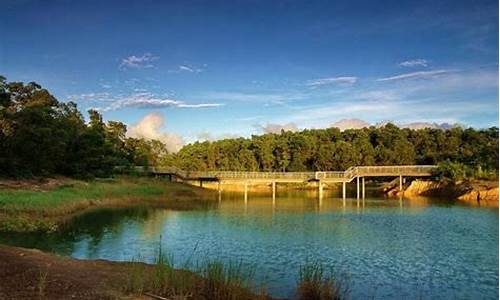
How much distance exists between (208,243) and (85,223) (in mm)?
8950

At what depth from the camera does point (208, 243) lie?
21203mm

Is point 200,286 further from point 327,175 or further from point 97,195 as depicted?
point 327,175

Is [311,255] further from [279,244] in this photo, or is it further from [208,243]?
[208,243]

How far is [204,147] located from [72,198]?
63.8 meters

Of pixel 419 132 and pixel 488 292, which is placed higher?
pixel 419 132

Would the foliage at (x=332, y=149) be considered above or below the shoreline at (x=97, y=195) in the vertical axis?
above

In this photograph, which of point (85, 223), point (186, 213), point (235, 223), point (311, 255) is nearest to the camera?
point (311, 255)

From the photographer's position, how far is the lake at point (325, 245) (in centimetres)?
1437

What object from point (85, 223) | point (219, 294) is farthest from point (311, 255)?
point (85, 223)

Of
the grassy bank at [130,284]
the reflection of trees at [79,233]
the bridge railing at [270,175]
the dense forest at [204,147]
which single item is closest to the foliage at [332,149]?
the dense forest at [204,147]

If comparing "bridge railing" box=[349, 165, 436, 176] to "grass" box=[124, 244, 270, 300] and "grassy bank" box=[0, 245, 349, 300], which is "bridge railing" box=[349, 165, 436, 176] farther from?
"grass" box=[124, 244, 270, 300]

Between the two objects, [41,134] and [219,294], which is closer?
[219,294]

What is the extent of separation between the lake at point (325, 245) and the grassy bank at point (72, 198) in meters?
1.44

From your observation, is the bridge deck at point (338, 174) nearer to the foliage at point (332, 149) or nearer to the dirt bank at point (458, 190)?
the dirt bank at point (458, 190)
